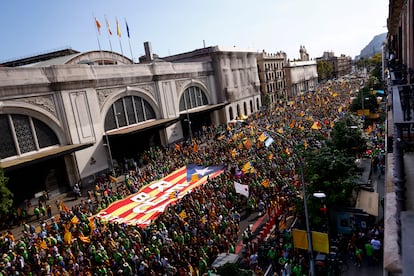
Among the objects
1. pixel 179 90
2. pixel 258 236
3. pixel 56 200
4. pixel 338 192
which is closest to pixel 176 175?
pixel 258 236

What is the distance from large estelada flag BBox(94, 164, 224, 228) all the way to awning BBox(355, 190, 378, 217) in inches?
343

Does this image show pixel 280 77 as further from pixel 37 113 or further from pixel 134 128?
pixel 37 113

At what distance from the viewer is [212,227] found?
1639 centimetres

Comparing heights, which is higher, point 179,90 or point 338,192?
point 179,90

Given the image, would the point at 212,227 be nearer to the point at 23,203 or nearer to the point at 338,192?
the point at 338,192

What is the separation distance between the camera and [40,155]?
25125 millimetres

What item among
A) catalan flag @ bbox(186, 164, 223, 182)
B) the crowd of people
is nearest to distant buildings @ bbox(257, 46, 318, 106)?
catalan flag @ bbox(186, 164, 223, 182)

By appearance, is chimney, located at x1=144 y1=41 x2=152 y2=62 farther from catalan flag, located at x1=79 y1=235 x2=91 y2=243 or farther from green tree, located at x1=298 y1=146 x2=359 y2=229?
catalan flag, located at x1=79 y1=235 x2=91 y2=243

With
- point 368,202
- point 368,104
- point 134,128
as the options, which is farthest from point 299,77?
point 368,202

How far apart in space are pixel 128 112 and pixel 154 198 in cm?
1971

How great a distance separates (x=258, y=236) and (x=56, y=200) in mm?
18060

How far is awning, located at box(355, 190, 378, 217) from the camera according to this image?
1561 centimetres

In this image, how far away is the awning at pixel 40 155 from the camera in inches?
894

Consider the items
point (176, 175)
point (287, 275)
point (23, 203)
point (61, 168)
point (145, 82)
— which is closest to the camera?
point (287, 275)
